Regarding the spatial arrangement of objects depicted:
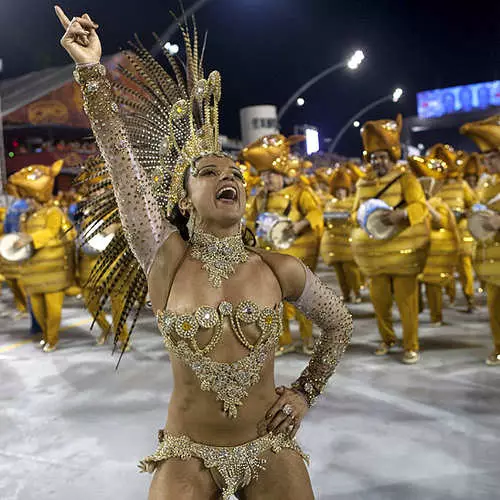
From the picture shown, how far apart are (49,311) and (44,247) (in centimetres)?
69

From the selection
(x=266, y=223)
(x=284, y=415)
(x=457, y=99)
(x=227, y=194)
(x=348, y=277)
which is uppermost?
(x=457, y=99)

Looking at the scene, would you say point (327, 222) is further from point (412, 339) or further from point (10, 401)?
point (10, 401)

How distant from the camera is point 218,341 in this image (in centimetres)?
178

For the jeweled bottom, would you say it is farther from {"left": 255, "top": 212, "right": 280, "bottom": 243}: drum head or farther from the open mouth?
{"left": 255, "top": 212, "right": 280, "bottom": 243}: drum head

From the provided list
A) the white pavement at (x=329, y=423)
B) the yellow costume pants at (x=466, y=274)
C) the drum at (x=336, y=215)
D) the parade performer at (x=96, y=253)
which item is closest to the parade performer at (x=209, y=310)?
the parade performer at (x=96, y=253)

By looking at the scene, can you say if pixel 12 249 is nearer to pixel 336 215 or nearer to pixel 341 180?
pixel 336 215

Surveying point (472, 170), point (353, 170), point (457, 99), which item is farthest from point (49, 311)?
point (457, 99)

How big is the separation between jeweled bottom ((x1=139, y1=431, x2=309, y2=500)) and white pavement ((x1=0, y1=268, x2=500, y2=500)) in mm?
1399

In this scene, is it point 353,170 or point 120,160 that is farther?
point 353,170

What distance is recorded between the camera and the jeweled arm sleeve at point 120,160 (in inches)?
69.0

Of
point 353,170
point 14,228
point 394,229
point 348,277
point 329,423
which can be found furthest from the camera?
point 353,170

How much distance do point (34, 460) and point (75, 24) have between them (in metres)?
2.84

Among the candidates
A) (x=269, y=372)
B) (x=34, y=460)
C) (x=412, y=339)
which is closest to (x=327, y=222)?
(x=412, y=339)

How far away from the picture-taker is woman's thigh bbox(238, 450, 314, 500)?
1.78m
